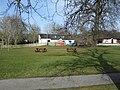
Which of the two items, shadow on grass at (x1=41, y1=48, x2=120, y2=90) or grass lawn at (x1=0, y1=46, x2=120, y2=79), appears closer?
grass lawn at (x1=0, y1=46, x2=120, y2=79)

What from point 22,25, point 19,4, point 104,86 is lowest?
point 104,86

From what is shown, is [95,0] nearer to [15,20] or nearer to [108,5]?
[108,5]

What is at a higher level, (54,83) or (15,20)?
(15,20)

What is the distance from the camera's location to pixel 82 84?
1001 centimetres

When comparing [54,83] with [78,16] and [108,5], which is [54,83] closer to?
[78,16]

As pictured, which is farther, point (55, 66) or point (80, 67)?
point (55, 66)

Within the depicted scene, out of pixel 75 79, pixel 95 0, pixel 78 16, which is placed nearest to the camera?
pixel 95 0

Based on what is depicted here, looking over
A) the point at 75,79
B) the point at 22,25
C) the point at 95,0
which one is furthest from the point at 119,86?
the point at 22,25

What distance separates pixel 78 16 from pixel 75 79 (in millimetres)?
4778

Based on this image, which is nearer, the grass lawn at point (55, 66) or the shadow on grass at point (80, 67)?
the grass lawn at point (55, 66)

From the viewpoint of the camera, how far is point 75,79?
36.8 feet

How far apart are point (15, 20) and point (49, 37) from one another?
11666 centimetres

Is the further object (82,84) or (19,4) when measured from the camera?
(82,84)

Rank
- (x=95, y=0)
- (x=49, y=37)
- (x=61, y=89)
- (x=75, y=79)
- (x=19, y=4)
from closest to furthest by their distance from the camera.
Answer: (x=19, y=4)
(x=95, y=0)
(x=61, y=89)
(x=75, y=79)
(x=49, y=37)
